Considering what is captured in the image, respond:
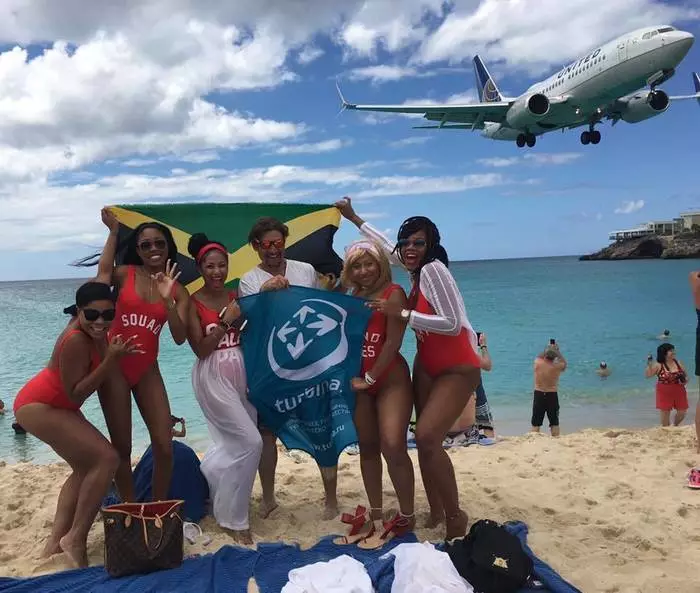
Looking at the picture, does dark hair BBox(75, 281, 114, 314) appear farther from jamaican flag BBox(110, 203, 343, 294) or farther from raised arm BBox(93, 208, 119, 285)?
jamaican flag BBox(110, 203, 343, 294)

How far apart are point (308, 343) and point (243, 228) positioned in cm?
135

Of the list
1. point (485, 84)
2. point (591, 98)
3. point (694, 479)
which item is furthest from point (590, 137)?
point (694, 479)

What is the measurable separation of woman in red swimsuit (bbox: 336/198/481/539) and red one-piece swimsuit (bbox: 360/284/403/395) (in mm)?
135

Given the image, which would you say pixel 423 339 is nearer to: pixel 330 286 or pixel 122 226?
pixel 330 286

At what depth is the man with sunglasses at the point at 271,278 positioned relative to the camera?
4043 mm

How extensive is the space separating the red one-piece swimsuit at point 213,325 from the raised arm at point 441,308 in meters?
1.24

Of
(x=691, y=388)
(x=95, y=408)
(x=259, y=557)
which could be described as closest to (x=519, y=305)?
(x=691, y=388)

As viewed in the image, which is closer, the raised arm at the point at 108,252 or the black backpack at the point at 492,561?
the black backpack at the point at 492,561

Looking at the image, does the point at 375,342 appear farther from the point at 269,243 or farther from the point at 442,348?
the point at 269,243

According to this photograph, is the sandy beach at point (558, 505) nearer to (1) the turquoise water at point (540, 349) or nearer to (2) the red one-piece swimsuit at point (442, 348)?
(2) the red one-piece swimsuit at point (442, 348)

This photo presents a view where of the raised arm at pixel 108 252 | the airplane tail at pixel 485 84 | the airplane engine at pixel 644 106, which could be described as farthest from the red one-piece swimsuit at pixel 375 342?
the airplane tail at pixel 485 84

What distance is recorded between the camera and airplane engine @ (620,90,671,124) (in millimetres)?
24281

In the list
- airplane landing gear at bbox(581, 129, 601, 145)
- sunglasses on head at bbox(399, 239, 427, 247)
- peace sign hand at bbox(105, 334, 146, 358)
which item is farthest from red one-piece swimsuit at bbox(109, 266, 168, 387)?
airplane landing gear at bbox(581, 129, 601, 145)

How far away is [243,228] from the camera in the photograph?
4902 millimetres
